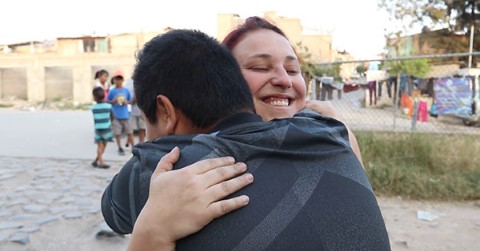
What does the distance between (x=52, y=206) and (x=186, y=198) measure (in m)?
4.38

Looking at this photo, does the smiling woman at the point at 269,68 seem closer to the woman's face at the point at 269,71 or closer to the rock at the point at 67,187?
the woman's face at the point at 269,71

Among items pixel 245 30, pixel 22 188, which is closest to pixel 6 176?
pixel 22 188

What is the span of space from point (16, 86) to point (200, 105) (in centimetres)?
4351

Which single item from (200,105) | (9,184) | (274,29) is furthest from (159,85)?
(9,184)

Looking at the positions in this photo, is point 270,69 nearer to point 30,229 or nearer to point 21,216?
point 30,229

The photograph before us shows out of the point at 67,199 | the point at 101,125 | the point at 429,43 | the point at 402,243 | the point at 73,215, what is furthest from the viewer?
the point at 429,43

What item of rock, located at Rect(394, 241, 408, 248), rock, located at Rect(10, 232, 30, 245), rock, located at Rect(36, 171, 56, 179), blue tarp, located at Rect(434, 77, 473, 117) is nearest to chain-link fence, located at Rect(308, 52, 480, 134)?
blue tarp, located at Rect(434, 77, 473, 117)

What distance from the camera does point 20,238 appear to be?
3.76 metres

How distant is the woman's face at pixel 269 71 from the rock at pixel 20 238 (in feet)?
10.00

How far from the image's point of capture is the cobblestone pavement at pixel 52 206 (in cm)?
375

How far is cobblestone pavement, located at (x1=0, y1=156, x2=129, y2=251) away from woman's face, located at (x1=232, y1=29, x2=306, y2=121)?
8.34 ft

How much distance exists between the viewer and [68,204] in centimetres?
489

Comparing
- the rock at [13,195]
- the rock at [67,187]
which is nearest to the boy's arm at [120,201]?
the rock at [13,195]

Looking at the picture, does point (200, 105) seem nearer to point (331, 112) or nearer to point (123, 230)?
point (123, 230)
